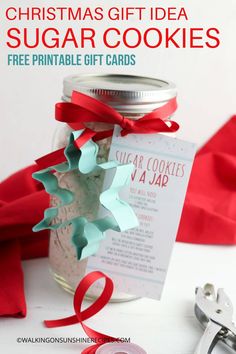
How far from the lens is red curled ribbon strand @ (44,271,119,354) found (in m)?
0.67

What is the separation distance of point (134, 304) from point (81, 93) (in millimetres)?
280

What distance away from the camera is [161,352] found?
25.6 inches

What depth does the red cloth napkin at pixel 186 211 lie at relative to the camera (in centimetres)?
79

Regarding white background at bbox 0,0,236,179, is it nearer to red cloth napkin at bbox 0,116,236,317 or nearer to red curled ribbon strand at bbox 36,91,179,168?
red cloth napkin at bbox 0,116,236,317

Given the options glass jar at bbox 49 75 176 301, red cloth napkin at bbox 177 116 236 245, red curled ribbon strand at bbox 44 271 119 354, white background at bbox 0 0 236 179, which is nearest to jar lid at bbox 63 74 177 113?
glass jar at bbox 49 75 176 301

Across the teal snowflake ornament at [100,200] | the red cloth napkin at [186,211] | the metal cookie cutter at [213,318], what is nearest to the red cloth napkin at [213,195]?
the red cloth napkin at [186,211]

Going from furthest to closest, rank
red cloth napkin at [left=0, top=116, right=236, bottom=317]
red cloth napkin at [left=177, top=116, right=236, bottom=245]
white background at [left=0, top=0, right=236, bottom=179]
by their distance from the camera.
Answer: white background at [left=0, top=0, right=236, bottom=179] → red cloth napkin at [left=177, top=116, right=236, bottom=245] → red cloth napkin at [left=0, top=116, right=236, bottom=317]

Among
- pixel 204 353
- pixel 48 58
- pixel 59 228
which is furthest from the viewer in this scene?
pixel 48 58

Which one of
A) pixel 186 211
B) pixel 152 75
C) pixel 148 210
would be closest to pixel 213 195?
pixel 186 211

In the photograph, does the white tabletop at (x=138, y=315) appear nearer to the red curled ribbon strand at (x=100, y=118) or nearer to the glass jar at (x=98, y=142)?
the glass jar at (x=98, y=142)

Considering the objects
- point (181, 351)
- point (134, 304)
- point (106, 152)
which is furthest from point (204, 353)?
point (106, 152)

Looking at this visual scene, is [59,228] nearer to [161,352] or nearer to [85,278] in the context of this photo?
[85,278]

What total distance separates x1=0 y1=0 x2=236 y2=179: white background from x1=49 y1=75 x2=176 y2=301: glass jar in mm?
385

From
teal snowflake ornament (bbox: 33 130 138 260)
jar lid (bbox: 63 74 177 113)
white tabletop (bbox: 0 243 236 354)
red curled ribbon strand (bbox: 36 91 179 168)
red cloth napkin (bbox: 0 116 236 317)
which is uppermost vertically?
jar lid (bbox: 63 74 177 113)
